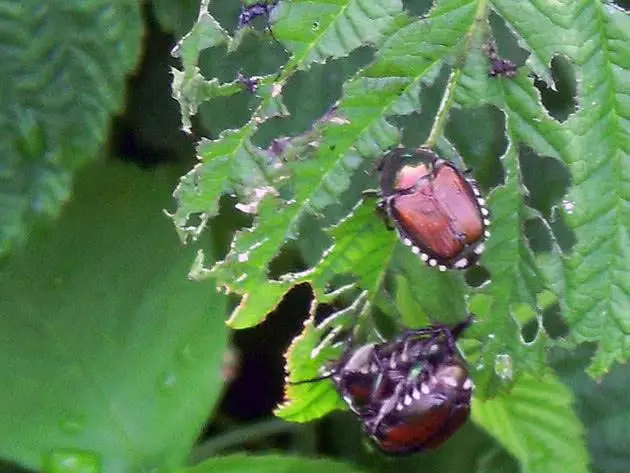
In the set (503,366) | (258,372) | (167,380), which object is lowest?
(258,372)

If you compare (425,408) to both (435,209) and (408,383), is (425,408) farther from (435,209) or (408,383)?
(435,209)

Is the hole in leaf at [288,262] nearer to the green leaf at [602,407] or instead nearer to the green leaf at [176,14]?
the green leaf at [176,14]

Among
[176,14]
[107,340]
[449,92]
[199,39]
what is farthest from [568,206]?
[107,340]

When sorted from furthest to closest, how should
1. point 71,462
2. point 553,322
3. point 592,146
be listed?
point 553,322 < point 71,462 < point 592,146

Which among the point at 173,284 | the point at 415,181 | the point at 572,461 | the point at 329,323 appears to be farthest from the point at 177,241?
the point at 572,461

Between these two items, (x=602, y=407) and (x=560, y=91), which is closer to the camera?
(x=560, y=91)

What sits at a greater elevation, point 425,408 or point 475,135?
point 475,135

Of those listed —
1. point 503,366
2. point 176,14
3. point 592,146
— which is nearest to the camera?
point 592,146
